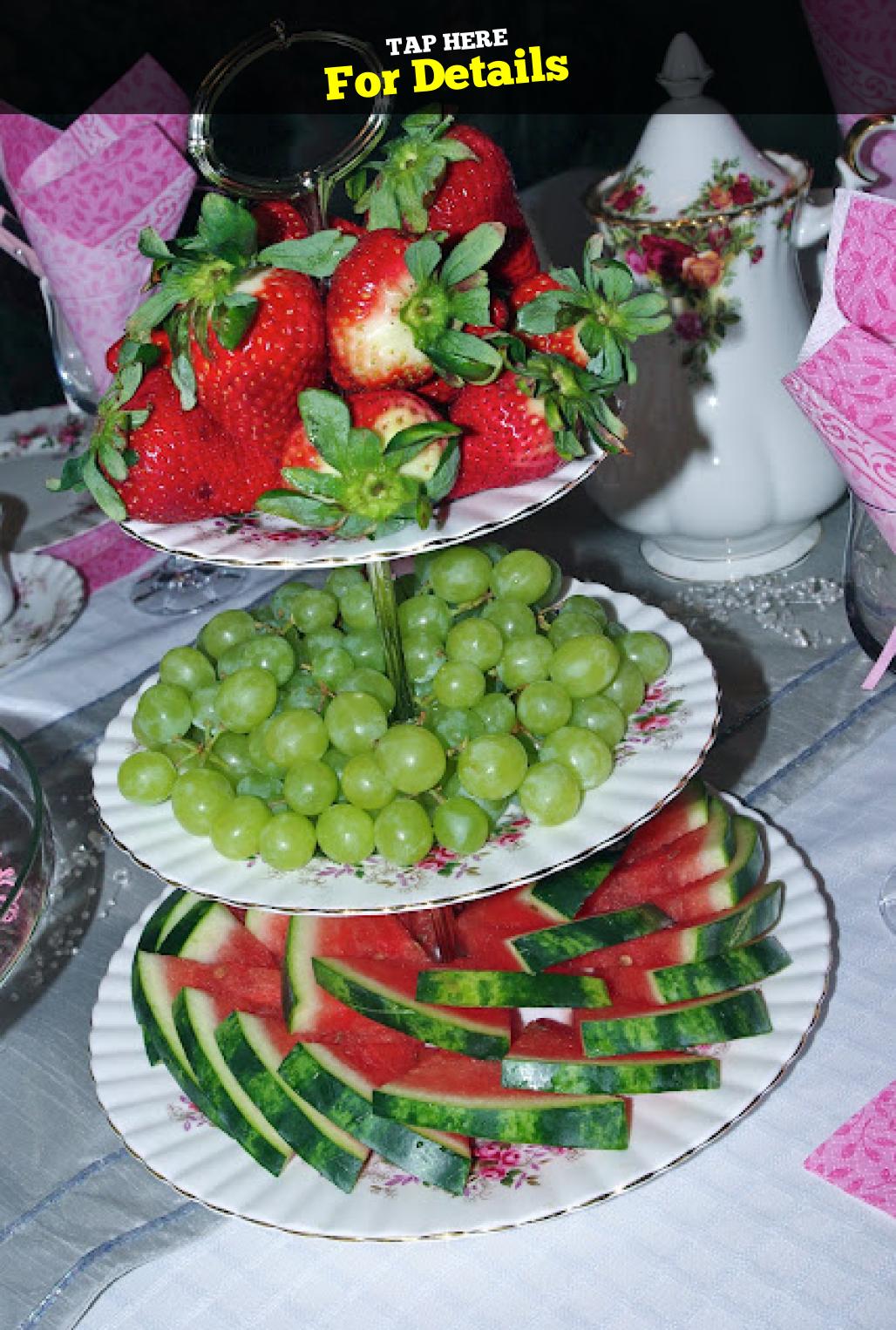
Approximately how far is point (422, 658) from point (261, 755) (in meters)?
0.11

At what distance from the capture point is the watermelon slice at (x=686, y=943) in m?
0.83

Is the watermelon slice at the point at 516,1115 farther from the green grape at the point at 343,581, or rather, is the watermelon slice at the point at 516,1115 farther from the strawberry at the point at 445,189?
the strawberry at the point at 445,189

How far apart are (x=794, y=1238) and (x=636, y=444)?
2.40 feet

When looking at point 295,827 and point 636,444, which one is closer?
point 295,827

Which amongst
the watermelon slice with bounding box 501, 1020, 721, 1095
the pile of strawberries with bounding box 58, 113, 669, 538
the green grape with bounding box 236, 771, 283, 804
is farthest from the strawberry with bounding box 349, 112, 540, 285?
the watermelon slice with bounding box 501, 1020, 721, 1095

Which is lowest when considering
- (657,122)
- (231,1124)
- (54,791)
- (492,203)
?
(54,791)

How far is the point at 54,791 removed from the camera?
120cm

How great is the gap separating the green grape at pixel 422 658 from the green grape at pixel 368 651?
15 mm

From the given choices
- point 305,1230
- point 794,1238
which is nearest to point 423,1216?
point 305,1230

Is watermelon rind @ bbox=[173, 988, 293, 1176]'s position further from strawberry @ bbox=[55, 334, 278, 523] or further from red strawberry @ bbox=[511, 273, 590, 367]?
red strawberry @ bbox=[511, 273, 590, 367]

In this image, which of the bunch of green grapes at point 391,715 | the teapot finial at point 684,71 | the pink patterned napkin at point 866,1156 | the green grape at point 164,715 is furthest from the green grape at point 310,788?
the teapot finial at point 684,71

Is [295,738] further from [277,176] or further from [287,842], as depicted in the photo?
[277,176]

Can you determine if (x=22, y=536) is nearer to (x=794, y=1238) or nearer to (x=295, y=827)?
(x=295, y=827)

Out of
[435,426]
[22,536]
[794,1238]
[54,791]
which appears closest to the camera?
[435,426]
